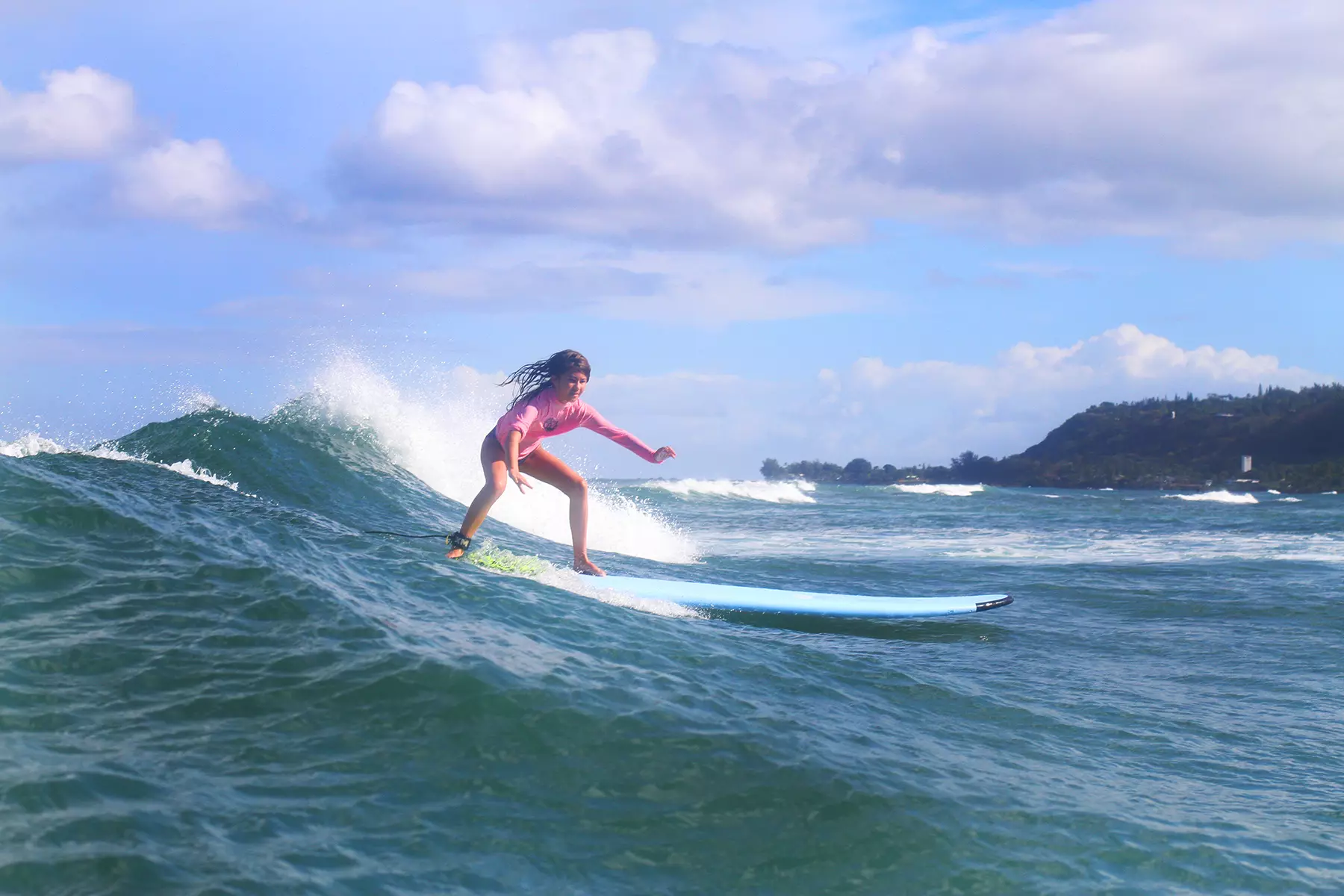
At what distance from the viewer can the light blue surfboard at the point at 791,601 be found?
8.49m

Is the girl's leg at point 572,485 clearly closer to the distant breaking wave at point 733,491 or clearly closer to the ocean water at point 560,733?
the ocean water at point 560,733

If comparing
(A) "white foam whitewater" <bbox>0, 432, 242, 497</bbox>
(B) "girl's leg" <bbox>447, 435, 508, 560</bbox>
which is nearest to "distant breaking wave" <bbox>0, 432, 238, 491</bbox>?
(A) "white foam whitewater" <bbox>0, 432, 242, 497</bbox>

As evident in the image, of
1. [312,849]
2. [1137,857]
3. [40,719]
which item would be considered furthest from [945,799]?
[40,719]

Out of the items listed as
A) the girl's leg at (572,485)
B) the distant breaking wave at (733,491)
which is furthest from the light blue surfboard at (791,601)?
the distant breaking wave at (733,491)

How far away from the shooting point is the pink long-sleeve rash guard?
8.42 metres

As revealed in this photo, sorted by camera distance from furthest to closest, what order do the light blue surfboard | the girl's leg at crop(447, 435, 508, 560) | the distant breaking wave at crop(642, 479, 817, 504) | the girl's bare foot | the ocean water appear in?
the distant breaking wave at crop(642, 479, 817, 504) → the girl's bare foot → the light blue surfboard → the girl's leg at crop(447, 435, 508, 560) → the ocean water

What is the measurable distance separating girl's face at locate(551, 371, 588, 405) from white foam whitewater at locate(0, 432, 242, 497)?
400 cm

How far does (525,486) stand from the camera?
8.55 metres

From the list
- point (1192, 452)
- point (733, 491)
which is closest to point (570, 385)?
point (733, 491)

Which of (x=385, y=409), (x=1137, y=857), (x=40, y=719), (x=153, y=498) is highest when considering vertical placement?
(x=385, y=409)

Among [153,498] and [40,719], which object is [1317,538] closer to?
[153,498]

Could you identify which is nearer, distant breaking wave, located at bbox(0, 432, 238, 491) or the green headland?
distant breaking wave, located at bbox(0, 432, 238, 491)

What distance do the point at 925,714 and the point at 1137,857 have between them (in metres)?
1.84

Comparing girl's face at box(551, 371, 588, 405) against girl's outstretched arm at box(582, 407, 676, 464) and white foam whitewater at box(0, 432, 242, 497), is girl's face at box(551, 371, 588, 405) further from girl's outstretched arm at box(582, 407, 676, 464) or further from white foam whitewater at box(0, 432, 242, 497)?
white foam whitewater at box(0, 432, 242, 497)
